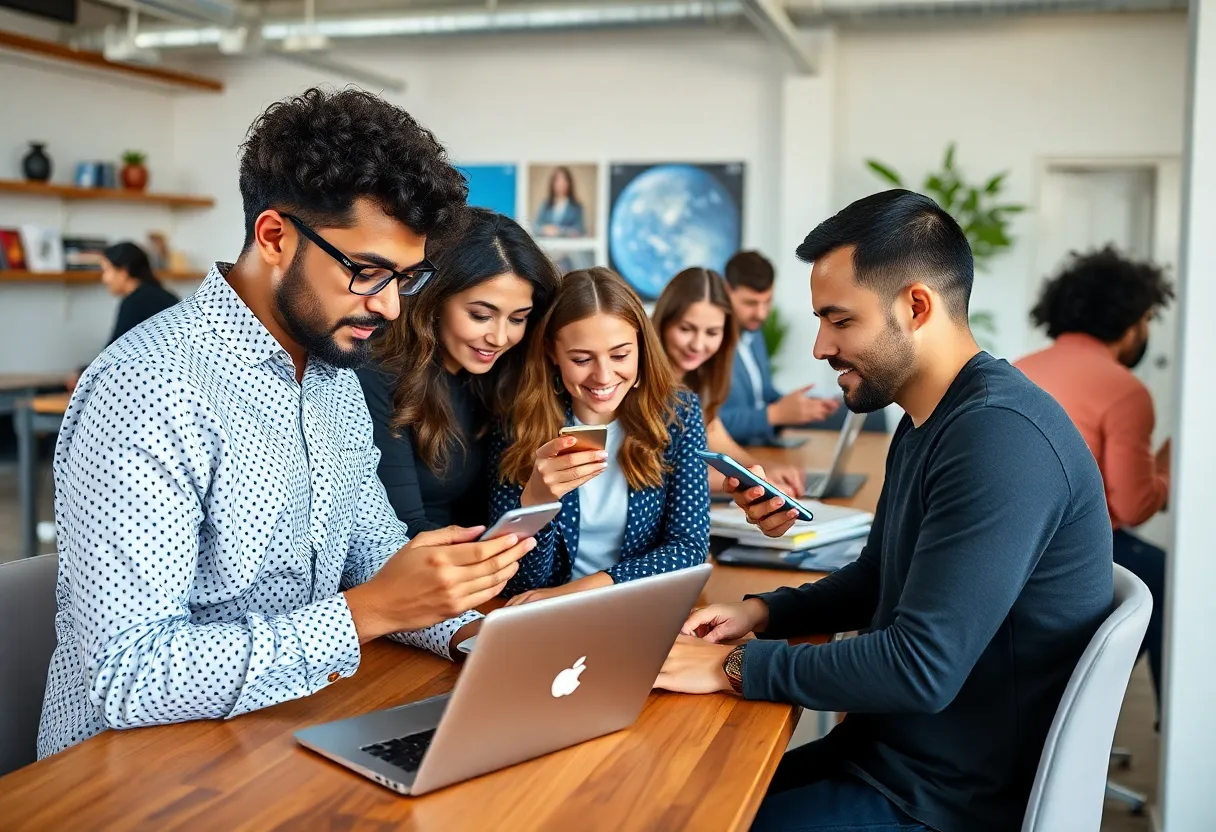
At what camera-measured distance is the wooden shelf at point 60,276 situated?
26.8 feet

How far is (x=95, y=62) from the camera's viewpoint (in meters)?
8.62

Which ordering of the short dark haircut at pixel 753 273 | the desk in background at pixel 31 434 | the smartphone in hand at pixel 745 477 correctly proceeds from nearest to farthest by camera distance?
the smartphone in hand at pixel 745 477, the short dark haircut at pixel 753 273, the desk in background at pixel 31 434

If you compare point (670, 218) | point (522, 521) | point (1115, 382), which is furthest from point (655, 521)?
point (670, 218)

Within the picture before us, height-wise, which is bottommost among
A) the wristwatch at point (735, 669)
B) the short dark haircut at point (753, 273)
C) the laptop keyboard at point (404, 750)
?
the laptop keyboard at point (404, 750)

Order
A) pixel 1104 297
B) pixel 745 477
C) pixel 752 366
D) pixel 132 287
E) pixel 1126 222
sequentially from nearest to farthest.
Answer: pixel 745 477, pixel 1104 297, pixel 752 366, pixel 132 287, pixel 1126 222

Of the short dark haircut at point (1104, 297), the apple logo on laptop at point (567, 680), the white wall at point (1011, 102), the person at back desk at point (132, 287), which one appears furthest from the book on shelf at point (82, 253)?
the apple logo on laptop at point (567, 680)

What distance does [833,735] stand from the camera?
1.94 meters

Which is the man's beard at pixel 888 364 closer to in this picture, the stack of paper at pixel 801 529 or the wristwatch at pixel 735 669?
the wristwatch at pixel 735 669

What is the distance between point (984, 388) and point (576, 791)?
796mm

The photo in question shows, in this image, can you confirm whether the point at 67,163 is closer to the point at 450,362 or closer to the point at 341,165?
the point at 450,362

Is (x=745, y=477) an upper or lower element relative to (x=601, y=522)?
upper

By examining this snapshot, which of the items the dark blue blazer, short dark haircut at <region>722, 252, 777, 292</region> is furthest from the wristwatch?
short dark haircut at <region>722, 252, 777, 292</region>

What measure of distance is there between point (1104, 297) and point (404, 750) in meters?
2.97

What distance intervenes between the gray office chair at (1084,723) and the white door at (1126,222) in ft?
20.5
